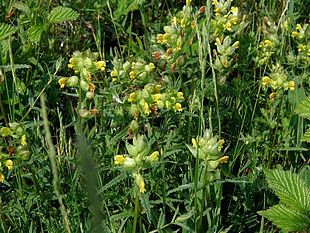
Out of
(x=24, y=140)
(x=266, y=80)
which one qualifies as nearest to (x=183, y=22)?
(x=266, y=80)

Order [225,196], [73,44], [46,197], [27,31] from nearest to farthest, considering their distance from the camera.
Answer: [46,197]
[225,196]
[27,31]
[73,44]

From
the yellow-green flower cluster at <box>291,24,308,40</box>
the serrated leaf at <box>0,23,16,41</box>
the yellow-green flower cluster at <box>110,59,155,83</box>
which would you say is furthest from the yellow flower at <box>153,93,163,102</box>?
the yellow-green flower cluster at <box>291,24,308,40</box>

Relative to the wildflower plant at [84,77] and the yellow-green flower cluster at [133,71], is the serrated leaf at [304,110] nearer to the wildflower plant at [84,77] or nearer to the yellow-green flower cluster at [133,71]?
the yellow-green flower cluster at [133,71]

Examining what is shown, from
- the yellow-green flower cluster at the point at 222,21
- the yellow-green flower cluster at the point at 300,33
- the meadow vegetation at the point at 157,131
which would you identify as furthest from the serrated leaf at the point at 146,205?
the yellow-green flower cluster at the point at 300,33

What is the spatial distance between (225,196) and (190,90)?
0.50 m

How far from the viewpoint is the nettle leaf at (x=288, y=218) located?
1.67 meters

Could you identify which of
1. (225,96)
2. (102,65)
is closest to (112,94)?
(102,65)

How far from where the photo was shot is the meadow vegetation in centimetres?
180

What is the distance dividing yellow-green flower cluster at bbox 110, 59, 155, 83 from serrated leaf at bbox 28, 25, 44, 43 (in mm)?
708

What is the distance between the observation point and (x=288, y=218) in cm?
171

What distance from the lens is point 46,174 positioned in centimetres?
217

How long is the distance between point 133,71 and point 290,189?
702mm

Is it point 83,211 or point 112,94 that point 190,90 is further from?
point 83,211

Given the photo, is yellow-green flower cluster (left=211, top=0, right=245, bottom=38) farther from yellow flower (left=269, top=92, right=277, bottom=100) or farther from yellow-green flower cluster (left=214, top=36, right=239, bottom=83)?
yellow flower (left=269, top=92, right=277, bottom=100)
